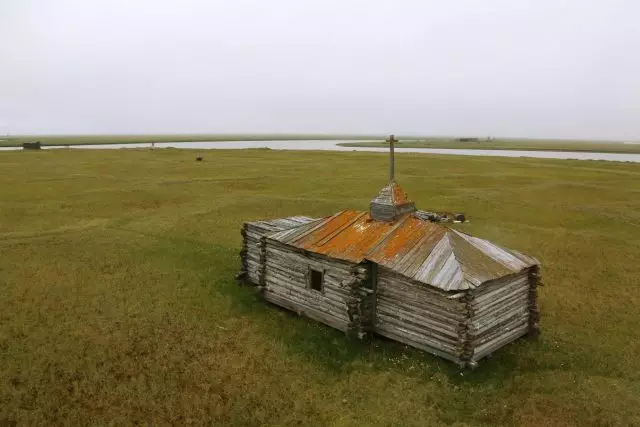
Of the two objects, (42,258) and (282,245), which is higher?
(282,245)

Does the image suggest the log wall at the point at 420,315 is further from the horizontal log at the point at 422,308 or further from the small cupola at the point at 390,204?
the small cupola at the point at 390,204

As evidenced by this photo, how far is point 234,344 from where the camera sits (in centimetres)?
1506

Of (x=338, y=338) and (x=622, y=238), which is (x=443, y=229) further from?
(x=622, y=238)

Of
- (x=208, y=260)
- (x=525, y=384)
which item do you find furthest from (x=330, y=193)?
(x=525, y=384)

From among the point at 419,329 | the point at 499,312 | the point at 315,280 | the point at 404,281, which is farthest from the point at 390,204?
the point at 499,312

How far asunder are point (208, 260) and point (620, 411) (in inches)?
691

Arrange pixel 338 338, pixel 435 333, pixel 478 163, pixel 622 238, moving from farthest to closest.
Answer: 1. pixel 478 163
2. pixel 622 238
3. pixel 338 338
4. pixel 435 333

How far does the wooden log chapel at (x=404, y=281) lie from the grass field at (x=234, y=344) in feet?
2.11

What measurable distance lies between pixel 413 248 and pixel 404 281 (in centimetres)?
117

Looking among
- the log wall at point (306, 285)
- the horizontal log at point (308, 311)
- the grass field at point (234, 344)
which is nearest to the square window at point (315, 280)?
the log wall at point (306, 285)

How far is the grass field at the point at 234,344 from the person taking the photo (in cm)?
1177

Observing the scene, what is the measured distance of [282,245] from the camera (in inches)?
682

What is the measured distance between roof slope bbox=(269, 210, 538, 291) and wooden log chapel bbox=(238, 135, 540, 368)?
31 millimetres

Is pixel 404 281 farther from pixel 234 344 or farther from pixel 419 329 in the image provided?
pixel 234 344
